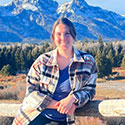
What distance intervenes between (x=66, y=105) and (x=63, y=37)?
69 centimetres

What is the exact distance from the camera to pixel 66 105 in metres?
2.32

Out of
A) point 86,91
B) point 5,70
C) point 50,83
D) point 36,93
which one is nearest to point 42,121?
point 36,93

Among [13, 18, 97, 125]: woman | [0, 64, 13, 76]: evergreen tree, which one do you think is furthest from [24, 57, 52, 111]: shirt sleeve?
[0, 64, 13, 76]: evergreen tree

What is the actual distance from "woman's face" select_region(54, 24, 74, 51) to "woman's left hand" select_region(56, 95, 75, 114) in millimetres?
521

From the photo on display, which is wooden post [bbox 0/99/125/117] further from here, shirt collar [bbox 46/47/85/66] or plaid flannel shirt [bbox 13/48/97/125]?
shirt collar [bbox 46/47/85/66]

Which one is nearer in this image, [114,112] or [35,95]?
[35,95]

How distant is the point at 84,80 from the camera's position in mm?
2391

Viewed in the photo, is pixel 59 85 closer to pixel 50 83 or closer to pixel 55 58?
pixel 50 83

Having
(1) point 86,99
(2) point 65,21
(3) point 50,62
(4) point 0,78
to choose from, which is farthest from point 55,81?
(4) point 0,78

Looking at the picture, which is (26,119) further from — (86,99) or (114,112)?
(114,112)

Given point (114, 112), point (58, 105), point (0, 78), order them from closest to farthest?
point (58, 105), point (114, 112), point (0, 78)

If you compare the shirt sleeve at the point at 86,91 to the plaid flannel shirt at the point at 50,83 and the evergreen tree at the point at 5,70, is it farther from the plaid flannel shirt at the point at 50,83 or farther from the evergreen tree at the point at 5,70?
the evergreen tree at the point at 5,70

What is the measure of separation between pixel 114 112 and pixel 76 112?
41 centimetres

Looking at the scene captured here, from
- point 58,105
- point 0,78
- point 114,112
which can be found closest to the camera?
point 58,105
